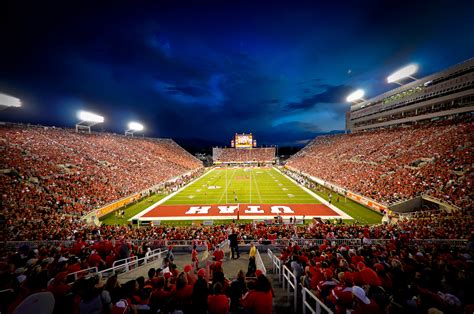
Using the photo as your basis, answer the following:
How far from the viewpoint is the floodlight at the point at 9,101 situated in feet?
102

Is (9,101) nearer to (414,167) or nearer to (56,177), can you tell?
(56,177)

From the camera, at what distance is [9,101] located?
31578 millimetres

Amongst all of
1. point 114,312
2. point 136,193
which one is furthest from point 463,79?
point 136,193

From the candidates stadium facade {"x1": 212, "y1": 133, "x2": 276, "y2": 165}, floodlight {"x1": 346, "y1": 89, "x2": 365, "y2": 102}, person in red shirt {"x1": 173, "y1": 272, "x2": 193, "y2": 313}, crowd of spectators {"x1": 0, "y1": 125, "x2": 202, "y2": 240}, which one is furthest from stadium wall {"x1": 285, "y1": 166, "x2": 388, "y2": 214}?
stadium facade {"x1": 212, "y1": 133, "x2": 276, "y2": 165}

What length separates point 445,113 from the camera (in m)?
35.8

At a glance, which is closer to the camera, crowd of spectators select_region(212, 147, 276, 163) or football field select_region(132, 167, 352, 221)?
football field select_region(132, 167, 352, 221)

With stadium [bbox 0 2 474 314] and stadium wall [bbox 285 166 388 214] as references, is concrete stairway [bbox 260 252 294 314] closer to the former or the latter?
stadium [bbox 0 2 474 314]

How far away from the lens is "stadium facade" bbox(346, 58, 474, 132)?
3256cm

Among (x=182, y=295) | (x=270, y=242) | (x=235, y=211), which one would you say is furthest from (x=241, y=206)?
(x=182, y=295)

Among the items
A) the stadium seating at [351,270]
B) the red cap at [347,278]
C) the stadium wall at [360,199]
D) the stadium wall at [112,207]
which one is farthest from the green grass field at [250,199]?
the red cap at [347,278]

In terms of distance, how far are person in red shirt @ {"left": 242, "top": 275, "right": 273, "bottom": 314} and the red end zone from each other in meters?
17.9

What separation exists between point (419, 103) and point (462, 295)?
51067mm

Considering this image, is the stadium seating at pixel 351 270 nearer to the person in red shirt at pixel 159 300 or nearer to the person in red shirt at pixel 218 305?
the person in red shirt at pixel 159 300

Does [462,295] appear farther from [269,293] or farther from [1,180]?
[1,180]
